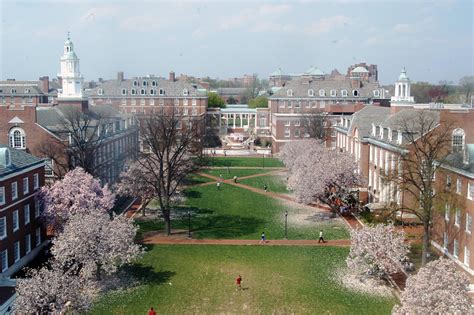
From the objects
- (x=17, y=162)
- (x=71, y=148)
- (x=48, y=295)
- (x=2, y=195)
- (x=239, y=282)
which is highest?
(x=71, y=148)

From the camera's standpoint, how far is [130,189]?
45219mm

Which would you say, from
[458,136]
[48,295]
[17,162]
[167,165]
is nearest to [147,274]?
[48,295]

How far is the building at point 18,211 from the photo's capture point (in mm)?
31391

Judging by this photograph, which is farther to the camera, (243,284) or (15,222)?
(15,222)

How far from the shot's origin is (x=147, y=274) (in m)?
32.1

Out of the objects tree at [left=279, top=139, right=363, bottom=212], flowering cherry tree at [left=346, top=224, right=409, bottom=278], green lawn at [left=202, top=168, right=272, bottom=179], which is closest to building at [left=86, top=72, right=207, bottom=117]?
green lawn at [left=202, top=168, right=272, bottom=179]

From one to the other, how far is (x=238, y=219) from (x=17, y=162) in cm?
1983

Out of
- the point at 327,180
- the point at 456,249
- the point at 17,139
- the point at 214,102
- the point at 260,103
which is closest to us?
the point at 456,249

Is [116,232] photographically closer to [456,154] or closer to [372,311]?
[372,311]

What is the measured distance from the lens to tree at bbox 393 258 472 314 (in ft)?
70.4

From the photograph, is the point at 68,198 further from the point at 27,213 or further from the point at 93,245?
the point at 93,245

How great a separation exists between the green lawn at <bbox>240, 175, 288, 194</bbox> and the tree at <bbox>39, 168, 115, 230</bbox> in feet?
90.2

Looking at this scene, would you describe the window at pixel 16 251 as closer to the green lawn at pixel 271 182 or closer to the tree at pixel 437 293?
the tree at pixel 437 293

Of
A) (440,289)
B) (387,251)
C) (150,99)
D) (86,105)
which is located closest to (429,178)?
(387,251)
